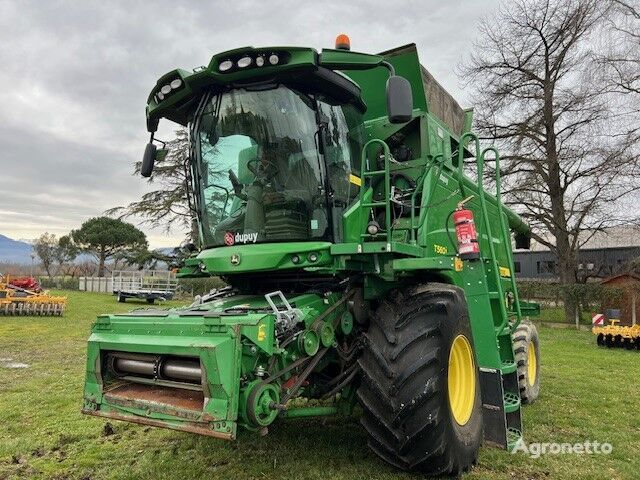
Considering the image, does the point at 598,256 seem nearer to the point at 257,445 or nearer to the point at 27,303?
the point at 27,303

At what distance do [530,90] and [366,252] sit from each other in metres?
21.7

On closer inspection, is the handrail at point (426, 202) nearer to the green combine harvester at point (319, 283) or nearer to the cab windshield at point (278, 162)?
the green combine harvester at point (319, 283)

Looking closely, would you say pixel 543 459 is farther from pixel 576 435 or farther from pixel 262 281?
pixel 262 281

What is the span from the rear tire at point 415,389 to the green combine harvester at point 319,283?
0.01 m

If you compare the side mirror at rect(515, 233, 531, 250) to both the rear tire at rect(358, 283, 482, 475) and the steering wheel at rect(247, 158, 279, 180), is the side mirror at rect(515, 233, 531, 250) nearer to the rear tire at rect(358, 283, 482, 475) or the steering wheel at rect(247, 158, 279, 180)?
the rear tire at rect(358, 283, 482, 475)

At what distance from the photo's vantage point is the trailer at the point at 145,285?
29.6 meters

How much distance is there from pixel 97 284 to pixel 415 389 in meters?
41.7

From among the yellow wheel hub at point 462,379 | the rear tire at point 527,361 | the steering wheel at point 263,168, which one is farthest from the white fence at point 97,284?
the yellow wheel hub at point 462,379

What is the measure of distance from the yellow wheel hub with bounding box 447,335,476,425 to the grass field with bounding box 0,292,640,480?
489 mm

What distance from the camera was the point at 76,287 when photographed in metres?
43.1

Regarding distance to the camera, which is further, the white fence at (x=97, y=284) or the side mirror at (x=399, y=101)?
the white fence at (x=97, y=284)

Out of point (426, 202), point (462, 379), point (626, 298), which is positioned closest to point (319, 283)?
point (426, 202)

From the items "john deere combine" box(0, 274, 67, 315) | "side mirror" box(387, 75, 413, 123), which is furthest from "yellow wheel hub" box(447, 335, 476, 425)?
"john deere combine" box(0, 274, 67, 315)

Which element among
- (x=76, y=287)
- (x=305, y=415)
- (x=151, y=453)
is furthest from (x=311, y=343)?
(x=76, y=287)
